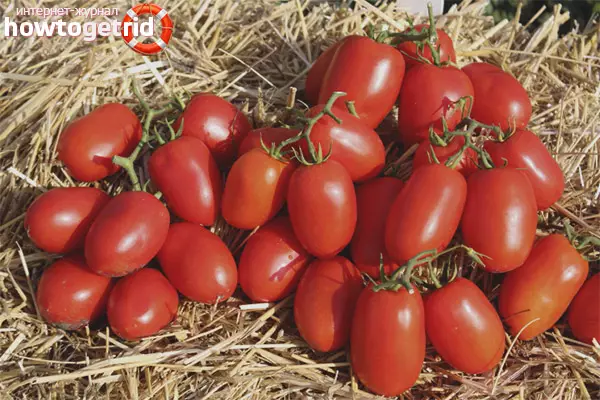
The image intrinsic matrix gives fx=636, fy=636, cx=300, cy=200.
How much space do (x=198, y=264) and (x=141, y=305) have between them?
0.19 m

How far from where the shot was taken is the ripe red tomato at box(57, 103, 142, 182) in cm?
193

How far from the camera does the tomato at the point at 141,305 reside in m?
1.71

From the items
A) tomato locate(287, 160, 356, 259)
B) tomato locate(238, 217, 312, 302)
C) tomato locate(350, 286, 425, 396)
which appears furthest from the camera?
tomato locate(238, 217, 312, 302)

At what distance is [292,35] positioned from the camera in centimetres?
253

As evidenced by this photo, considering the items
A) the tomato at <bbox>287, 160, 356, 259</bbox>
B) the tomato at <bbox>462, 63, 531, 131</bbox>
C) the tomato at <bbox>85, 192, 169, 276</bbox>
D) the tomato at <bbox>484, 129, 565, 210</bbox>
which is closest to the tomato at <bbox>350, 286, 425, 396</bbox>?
the tomato at <bbox>287, 160, 356, 259</bbox>

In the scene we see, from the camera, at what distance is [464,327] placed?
1.62 m

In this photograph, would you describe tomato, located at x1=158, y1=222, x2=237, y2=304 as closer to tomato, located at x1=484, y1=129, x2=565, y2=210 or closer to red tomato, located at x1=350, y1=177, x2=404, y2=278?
red tomato, located at x1=350, y1=177, x2=404, y2=278

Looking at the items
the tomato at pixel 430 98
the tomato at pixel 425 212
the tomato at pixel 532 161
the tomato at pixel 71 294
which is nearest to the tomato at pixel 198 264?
the tomato at pixel 71 294

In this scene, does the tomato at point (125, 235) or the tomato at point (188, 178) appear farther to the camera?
the tomato at point (188, 178)

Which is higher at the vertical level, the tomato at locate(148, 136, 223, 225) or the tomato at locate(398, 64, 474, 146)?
Result: the tomato at locate(398, 64, 474, 146)

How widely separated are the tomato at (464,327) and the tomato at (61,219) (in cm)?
99

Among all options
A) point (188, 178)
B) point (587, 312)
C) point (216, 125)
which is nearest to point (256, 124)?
point (216, 125)

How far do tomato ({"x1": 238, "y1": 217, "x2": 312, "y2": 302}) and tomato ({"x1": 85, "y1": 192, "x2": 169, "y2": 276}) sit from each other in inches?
10.2

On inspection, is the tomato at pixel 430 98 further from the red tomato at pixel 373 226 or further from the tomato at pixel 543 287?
the tomato at pixel 543 287
